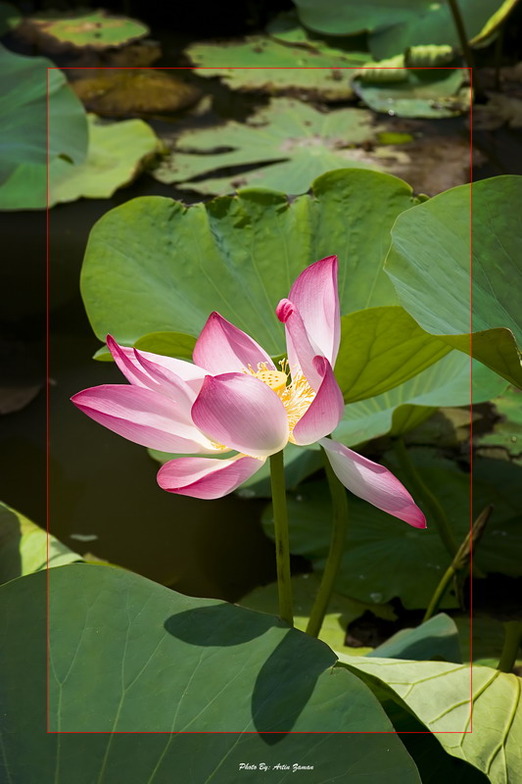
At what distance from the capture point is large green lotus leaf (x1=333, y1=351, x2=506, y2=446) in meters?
1.43

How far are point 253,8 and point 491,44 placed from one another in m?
1.01

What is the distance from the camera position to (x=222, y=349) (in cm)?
85

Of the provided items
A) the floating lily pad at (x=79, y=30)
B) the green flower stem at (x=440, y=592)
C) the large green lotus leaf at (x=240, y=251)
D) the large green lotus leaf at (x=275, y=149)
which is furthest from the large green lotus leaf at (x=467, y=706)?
the floating lily pad at (x=79, y=30)

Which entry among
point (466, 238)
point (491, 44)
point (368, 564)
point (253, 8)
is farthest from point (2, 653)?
point (253, 8)

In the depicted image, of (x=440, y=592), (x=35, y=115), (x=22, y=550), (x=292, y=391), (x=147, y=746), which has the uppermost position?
(x=292, y=391)

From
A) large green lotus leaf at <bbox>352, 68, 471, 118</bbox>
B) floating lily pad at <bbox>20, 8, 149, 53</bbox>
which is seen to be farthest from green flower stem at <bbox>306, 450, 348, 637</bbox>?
floating lily pad at <bbox>20, 8, 149, 53</bbox>

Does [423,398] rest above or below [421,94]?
above

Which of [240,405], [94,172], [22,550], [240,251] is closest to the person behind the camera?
[240,405]

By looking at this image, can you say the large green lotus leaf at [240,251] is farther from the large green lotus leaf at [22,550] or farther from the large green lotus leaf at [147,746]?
the large green lotus leaf at [147,746]

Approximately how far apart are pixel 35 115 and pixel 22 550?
131 cm

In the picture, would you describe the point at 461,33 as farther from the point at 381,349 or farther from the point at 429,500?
the point at 381,349

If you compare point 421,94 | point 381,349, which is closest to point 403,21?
point 421,94

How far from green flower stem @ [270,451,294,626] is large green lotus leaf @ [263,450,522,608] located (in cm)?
67

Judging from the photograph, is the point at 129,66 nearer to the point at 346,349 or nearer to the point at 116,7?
the point at 116,7
